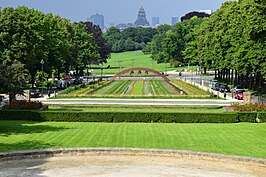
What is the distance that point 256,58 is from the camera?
58.2 metres

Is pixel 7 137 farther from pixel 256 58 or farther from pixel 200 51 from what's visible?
pixel 200 51

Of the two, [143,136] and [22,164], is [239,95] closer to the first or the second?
[143,136]

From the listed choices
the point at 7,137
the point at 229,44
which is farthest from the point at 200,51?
the point at 7,137

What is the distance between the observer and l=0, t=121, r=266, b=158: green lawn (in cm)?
2567

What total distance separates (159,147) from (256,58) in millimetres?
36834

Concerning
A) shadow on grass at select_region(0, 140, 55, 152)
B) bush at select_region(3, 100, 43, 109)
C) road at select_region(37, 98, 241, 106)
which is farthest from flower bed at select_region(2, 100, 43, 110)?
shadow on grass at select_region(0, 140, 55, 152)

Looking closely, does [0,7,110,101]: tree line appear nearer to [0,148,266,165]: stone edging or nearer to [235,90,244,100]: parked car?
[0,148,266,165]: stone edging

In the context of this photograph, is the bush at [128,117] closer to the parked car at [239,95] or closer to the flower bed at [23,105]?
the flower bed at [23,105]

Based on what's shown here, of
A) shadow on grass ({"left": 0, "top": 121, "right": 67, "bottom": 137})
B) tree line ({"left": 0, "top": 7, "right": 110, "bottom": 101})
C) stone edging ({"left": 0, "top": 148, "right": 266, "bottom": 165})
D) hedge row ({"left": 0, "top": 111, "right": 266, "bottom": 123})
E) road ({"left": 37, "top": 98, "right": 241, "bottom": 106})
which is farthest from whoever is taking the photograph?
tree line ({"left": 0, "top": 7, "right": 110, "bottom": 101})

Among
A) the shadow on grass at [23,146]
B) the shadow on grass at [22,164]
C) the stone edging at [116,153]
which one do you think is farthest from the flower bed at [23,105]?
the stone edging at [116,153]

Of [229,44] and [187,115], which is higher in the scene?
[229,44]

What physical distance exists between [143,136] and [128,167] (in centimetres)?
736

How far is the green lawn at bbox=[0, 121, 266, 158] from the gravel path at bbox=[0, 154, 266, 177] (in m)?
1.91

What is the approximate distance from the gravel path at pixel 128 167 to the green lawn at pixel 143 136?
191 cm
